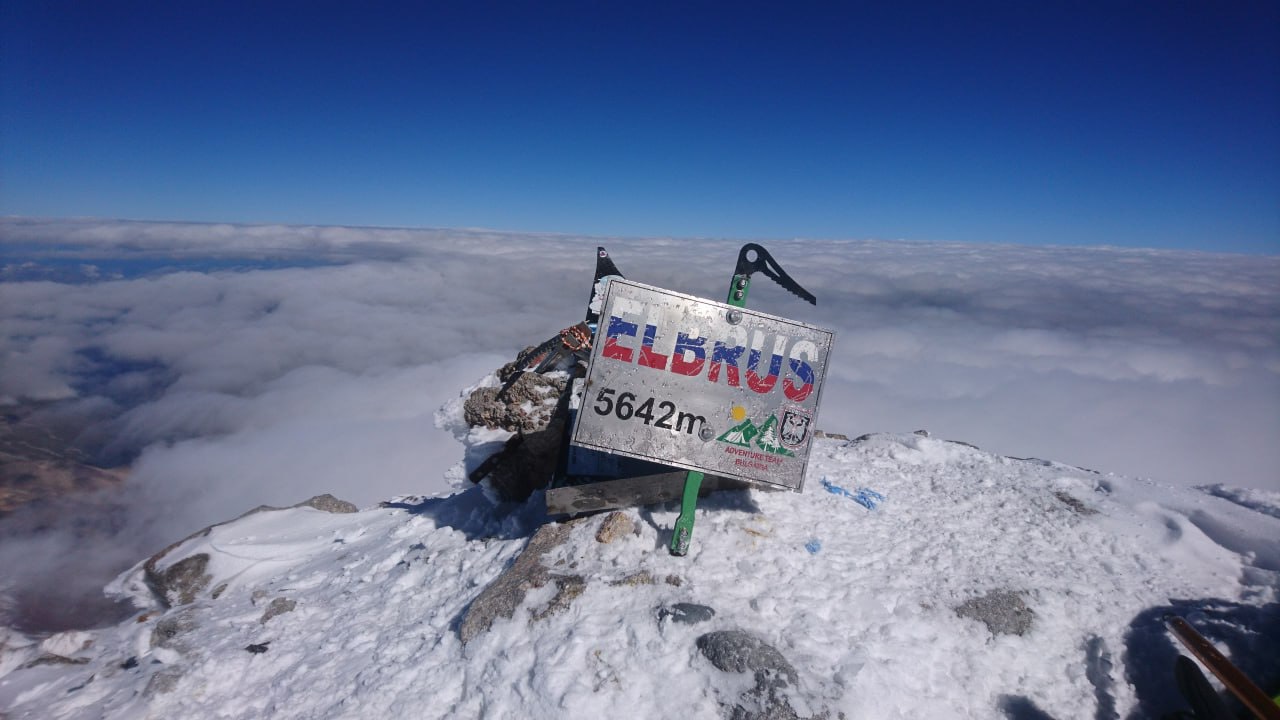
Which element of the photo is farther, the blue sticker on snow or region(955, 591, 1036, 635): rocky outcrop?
the blue sticker on snow

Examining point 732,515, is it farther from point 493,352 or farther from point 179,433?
point 179,433

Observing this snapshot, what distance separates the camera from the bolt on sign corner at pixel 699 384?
6.27 metres

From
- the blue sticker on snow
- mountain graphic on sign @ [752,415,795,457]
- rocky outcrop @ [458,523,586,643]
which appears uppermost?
mountain graphic on sign @ [752,415,795,457]

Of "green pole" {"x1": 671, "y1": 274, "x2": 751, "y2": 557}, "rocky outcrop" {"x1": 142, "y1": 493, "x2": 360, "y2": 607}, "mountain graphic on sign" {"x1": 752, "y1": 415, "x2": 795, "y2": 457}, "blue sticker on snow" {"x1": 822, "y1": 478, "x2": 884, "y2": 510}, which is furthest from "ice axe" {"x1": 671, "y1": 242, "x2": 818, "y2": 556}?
"rocky outcrop" {"x1": 142, "y1": 493, "x2": 360, "y2": 607}

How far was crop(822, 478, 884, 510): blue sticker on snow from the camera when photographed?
8.74 metres

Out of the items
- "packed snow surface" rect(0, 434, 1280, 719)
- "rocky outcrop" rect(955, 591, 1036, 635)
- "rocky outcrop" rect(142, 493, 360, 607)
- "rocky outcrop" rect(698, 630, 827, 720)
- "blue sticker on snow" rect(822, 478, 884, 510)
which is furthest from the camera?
"rocky outcrop" rect(142, 493, 360, 607)

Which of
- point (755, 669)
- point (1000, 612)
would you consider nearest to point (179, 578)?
point (755, 669)

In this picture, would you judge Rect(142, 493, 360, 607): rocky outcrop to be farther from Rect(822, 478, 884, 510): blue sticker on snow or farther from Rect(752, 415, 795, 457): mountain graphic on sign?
Rect(822, 478, 884, 510): blue sticker on snow

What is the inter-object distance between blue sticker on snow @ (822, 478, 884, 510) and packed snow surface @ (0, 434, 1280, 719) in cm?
4

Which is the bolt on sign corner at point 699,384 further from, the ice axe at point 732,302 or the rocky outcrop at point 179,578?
the rocky outcrop at point 179,578

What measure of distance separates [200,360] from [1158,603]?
803 ft

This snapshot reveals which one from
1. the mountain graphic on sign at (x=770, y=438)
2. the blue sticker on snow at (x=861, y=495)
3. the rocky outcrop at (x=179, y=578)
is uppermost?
the mountain graphic on sign at (x=770, y=438)

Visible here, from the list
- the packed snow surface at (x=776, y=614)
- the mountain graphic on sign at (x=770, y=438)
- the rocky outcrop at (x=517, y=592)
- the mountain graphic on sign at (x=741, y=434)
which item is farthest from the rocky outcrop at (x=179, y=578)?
the mountain graphic on sign at (x=770, y=438)

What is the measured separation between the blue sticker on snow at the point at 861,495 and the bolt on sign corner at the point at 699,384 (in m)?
2.72
